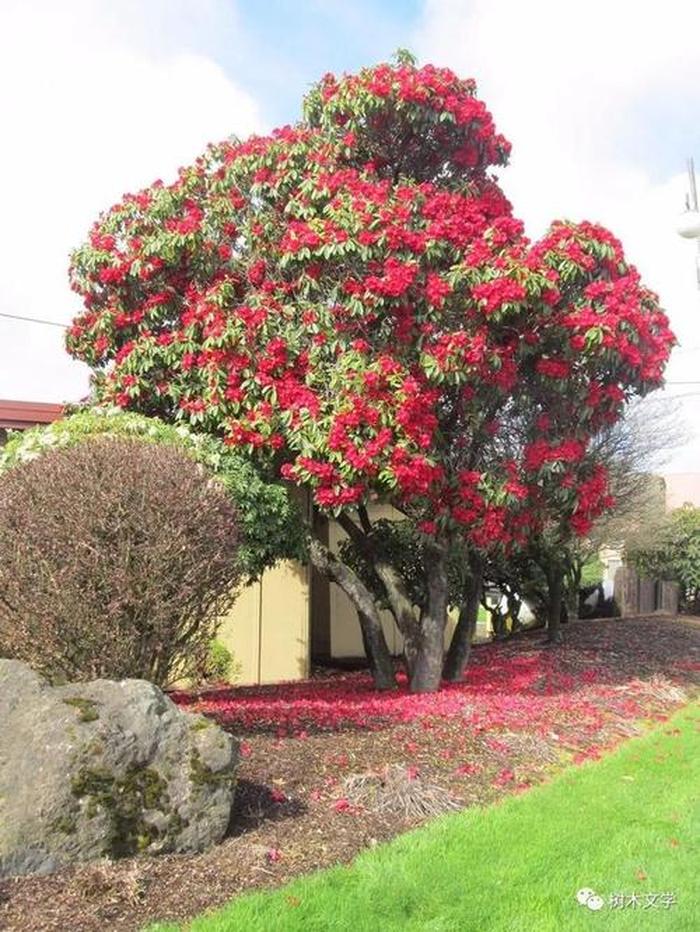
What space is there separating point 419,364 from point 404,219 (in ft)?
4.35

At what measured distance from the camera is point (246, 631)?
13.0m

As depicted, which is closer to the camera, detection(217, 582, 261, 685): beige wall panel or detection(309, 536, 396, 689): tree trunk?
detection(309, 536, 396, 689): tree trunk

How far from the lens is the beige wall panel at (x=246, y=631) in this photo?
12.9m

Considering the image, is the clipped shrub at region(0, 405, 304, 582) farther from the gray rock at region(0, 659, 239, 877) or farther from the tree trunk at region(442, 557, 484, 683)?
the gray rock at region(0, 659, 239, 877)

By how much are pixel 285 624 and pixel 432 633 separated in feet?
11.3

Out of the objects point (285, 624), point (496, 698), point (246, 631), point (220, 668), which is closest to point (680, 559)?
point (285, 624)

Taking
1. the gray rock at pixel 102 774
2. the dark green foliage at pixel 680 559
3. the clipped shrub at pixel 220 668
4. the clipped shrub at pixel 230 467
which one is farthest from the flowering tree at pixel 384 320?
the dark green foliage at pixel 680 559

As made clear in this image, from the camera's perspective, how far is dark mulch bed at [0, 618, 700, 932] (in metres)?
4.22

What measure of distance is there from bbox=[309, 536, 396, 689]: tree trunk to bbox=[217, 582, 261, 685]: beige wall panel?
2.48 m

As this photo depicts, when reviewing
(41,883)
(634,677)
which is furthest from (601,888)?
(634,677)

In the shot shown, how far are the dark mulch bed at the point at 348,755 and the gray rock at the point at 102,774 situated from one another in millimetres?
112

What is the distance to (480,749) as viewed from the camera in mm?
7266

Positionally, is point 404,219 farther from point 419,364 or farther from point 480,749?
point 480,749

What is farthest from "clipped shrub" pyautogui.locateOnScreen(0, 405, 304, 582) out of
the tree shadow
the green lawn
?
the green lawn
